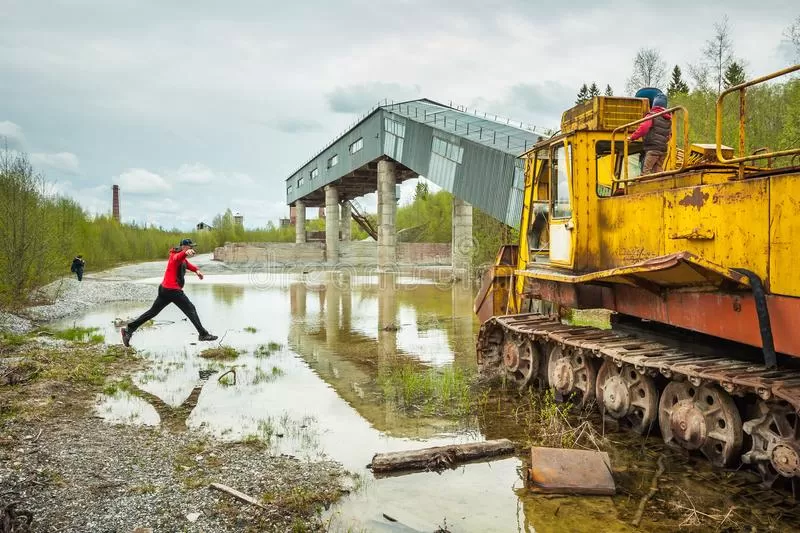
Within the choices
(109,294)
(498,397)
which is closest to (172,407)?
(498,397)

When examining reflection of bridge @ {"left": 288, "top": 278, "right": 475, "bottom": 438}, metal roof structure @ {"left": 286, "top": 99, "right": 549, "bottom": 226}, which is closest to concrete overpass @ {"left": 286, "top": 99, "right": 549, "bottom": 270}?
metal roof structure @ {"left": 286, "top": 99, "right": 549, "bottom": 226}

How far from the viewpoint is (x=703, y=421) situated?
208 inches

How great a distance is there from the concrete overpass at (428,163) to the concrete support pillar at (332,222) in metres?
0.08

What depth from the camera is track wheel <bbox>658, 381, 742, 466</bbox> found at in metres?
5.08

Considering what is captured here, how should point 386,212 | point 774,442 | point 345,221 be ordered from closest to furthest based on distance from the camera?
1. point 774,442
2. point 386,212
3. point 345,221

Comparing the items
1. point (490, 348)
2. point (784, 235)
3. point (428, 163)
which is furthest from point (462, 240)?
point (784, 235)

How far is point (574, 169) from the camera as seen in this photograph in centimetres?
720

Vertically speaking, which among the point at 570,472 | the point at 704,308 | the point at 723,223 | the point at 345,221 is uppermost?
the point at 345,221

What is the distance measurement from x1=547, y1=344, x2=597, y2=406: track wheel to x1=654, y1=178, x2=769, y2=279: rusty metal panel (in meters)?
1.93

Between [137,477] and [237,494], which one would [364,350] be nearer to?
[137,477]

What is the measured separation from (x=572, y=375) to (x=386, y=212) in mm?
29230

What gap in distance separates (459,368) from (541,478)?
490cm

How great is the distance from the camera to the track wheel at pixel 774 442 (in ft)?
14.6

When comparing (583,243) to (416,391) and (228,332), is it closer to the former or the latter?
(416,391)
